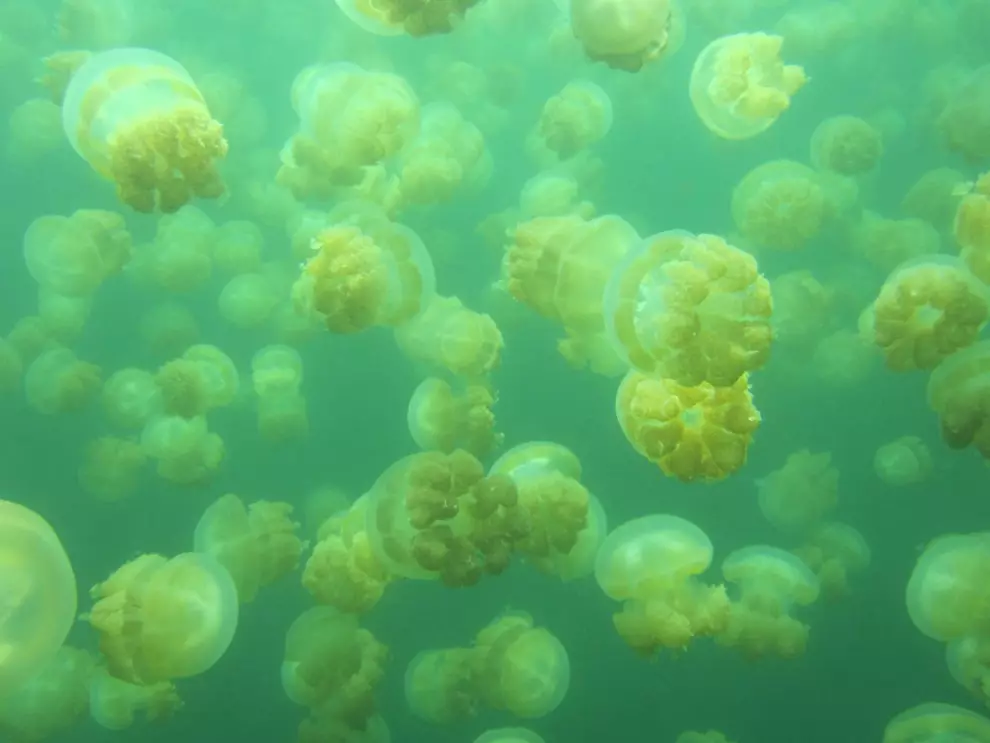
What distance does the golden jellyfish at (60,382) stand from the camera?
5227 mm

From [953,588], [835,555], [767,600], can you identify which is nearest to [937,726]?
[953,588]

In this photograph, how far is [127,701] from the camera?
4461 millimetres

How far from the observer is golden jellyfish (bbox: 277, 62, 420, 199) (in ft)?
14.5

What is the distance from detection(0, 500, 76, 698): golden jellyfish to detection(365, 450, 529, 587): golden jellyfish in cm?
143

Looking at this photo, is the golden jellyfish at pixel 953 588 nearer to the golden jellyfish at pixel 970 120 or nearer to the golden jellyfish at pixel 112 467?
the golden jellyfish at pixel 970 120

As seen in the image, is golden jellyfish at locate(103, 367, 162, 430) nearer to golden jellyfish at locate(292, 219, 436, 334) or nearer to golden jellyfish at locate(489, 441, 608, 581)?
golden jellyfish at locate(292, 219, 436, 334)

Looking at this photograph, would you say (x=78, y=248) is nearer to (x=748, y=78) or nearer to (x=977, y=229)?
(x=748, y=78)

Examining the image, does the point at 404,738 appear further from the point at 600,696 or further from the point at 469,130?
the point at 469,130

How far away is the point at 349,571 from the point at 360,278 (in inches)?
Answer: 61.2

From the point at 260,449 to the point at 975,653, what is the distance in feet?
14.2

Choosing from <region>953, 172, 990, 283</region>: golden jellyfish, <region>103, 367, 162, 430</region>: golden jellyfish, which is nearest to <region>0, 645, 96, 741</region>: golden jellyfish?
<region>103, 367, 162, 430</region>: golden jellyfish

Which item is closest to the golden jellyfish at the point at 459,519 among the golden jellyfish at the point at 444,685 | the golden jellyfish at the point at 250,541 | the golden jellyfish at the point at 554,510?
the golden jellyfish at the point at 554,510

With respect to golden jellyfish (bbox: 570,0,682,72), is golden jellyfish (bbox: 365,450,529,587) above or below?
below

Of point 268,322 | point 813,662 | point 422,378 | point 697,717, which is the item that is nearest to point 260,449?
point 268,322
